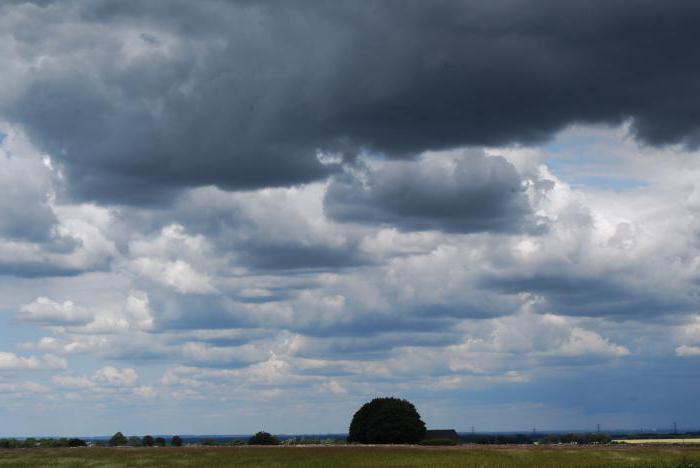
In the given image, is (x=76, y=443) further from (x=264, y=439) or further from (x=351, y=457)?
(x=351, y=457)

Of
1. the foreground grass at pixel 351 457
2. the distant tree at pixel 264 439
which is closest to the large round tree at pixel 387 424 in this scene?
the distant tree at pixel 264 439

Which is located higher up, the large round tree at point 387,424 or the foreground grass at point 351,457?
the large round tree at point 387,424

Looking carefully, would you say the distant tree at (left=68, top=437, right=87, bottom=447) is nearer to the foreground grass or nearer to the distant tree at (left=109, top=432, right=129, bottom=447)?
the distant tree at (left=109, top=432, right=129, bottom=447)

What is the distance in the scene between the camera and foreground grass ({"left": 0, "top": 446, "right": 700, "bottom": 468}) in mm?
86250

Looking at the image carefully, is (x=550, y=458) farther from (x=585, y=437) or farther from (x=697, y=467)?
(x=585, y=437)

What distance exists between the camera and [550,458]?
9612 centimetres

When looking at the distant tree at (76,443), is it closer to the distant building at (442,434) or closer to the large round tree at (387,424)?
the large round tree at (387,424)

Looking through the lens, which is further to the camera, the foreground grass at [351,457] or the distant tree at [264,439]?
the distant tree at [264,439]

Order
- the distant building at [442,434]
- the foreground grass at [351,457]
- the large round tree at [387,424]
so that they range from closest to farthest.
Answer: the foreground grass at [351,457]
the large round tree at [387,424]
the distant building at [442,434]

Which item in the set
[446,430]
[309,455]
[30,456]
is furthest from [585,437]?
[30,456]

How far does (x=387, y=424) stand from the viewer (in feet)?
433

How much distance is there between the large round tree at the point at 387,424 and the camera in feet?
433

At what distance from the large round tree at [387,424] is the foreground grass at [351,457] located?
23.4m

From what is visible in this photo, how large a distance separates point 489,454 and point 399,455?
12039 mm
